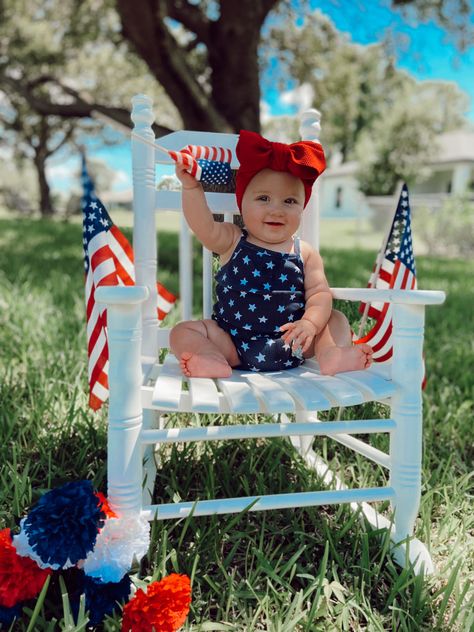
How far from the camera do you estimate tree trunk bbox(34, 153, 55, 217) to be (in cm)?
2034

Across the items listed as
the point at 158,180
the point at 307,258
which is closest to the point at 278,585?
the point at 307,258

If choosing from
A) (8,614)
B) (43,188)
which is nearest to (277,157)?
(8,614)

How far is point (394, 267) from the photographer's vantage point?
6.44 ft

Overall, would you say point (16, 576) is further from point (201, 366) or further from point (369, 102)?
point (369, 102)

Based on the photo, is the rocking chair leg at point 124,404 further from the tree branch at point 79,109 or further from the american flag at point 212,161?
the tree branch at point 79,109

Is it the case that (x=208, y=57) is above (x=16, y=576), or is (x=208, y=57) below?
above

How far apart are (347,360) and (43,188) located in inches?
Result: 840

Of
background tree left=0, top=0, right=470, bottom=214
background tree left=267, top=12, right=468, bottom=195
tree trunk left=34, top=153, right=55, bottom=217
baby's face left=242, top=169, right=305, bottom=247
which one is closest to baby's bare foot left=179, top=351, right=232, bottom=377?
baby's face left=242, top=169, right=305, bottom=247

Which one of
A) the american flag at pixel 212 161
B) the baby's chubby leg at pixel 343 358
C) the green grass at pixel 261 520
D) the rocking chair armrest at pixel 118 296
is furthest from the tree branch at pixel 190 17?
the rocking chair armrest at pixel 118 296

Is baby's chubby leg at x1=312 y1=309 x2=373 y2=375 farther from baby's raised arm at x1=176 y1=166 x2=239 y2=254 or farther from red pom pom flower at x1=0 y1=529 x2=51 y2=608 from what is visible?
red pom pom flower at x1=0 y1=529 x2=51 y2=608

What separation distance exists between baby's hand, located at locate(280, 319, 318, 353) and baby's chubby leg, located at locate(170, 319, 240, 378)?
0.58 feet

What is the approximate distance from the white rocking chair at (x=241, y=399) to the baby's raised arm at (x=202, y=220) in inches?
7.3

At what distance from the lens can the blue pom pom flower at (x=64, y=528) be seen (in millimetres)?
1031

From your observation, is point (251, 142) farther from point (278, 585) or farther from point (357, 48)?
point (357, 48)
